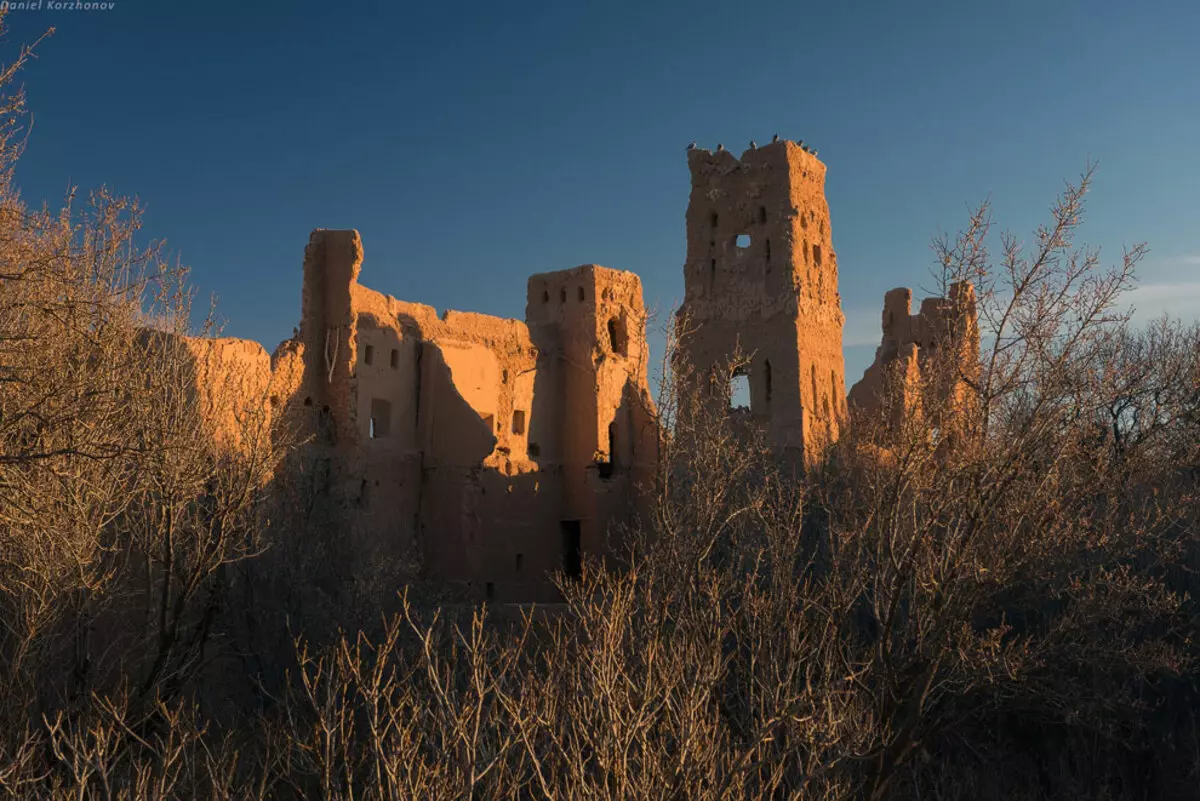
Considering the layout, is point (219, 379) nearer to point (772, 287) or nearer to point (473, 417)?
point (473, 417)

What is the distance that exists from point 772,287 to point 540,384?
24.4 ft

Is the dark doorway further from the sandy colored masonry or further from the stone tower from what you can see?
the stone tower

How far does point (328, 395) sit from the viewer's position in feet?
83.1

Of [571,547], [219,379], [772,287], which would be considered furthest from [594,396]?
[219,379]

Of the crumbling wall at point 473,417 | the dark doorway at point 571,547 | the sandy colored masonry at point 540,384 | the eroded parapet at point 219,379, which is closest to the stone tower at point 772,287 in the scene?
the sandy colored masonry at point 540,384

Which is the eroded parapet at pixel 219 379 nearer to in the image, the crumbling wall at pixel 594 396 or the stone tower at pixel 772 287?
the crumbling wall at pixel 594 396

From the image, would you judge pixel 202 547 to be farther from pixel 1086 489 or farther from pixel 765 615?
pixel 1086 489

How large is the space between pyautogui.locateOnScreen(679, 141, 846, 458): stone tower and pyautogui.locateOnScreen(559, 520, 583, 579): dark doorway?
20.0ft

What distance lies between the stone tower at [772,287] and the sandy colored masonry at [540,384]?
0.20 ft

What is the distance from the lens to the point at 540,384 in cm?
2995

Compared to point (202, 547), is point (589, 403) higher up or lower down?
higher up

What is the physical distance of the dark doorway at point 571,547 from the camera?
2925 centimetres

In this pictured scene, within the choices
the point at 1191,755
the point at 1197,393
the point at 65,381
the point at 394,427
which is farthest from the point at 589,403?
the point at 65,381

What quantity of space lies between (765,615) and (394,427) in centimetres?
1721
